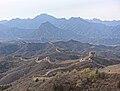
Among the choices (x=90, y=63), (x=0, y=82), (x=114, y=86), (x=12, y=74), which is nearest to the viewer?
(x=114, y=86)

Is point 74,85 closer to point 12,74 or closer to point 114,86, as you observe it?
point 114,86

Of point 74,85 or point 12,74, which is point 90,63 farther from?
point 74,85

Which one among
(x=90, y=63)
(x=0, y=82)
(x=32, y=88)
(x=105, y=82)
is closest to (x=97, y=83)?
(x=105, y=82)

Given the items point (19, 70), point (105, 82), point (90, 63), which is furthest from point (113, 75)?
point (19, 70)

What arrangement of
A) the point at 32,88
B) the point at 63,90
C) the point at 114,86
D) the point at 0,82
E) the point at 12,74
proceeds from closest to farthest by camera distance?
the point at 114,86
the point at 63,90
the point at 32,88
the point at 0,82
the point at 12,74

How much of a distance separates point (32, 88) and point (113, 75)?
53.9 ft

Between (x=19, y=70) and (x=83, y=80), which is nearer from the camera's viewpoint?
(x=83, y=80)

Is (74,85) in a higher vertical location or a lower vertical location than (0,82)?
higher

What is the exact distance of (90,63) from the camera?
357 feet

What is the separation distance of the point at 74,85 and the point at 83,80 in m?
1.79

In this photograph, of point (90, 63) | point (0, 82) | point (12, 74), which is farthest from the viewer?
point (12, 74)

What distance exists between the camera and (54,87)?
52.9m

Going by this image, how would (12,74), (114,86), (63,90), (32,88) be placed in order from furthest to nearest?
(12,74) → (32,88) → (63,90) → (114,86)

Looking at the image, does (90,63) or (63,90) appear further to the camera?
(90,63)
